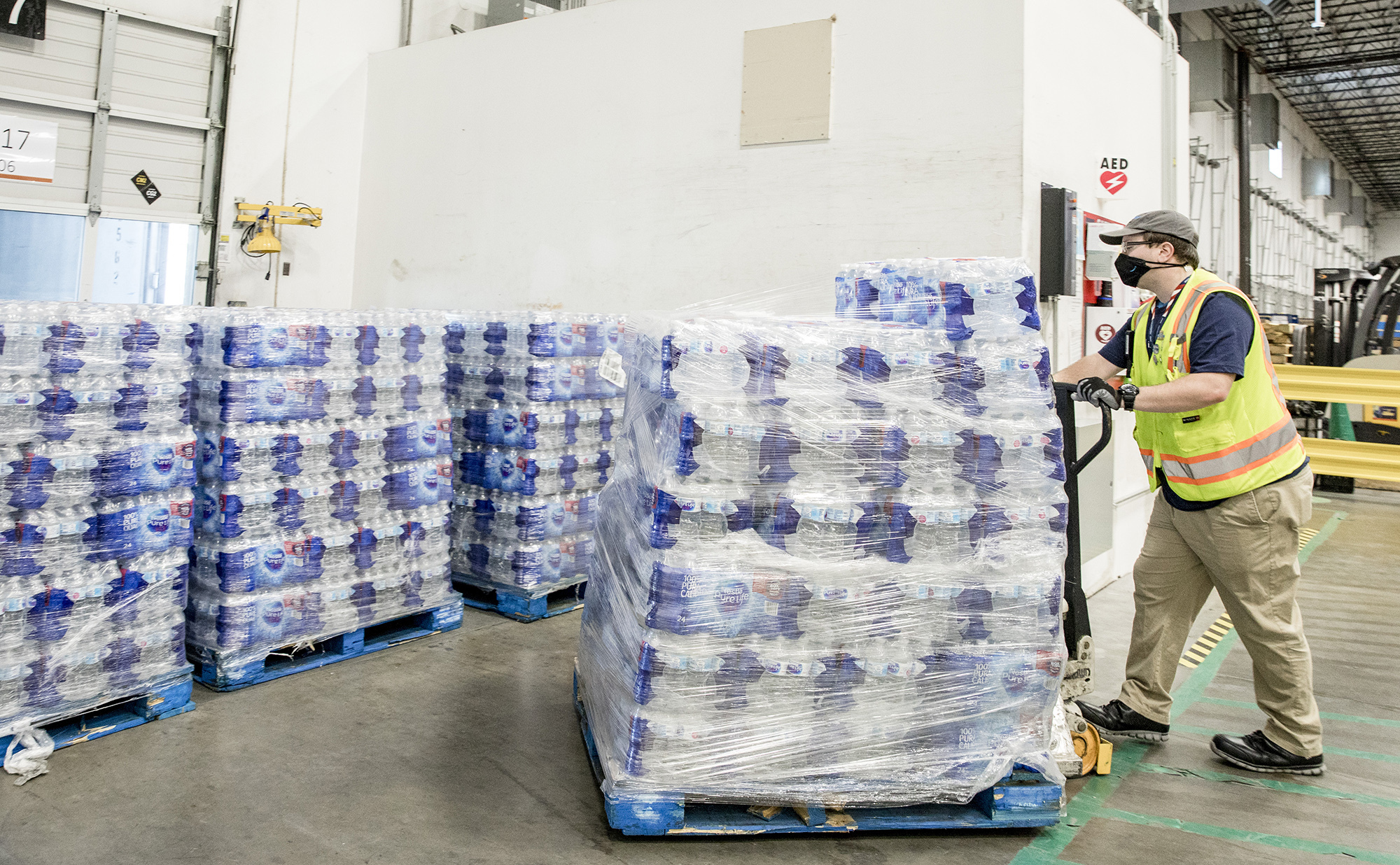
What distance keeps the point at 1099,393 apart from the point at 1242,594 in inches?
39.8

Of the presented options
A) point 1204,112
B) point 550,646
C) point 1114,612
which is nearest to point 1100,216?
point 1114,612

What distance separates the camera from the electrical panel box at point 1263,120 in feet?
53.4

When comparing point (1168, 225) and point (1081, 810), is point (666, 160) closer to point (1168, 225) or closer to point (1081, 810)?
point (1168, 225)

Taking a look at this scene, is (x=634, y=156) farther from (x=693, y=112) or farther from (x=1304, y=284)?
(x=1304, y=284)

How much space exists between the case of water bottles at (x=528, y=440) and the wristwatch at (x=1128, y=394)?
114 inches

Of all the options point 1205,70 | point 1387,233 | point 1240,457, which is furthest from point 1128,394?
point 1387,233

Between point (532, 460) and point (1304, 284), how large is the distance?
23.3 meters

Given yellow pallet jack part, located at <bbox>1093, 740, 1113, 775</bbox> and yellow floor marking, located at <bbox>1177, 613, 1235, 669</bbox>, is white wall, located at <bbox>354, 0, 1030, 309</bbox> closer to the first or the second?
yellow floor marking, located at <bbox>1177, 613, 1235, 669</bbox>

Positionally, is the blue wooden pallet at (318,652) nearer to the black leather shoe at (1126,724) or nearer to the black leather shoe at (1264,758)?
the black leather shoe at (1126,724)

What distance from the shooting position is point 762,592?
9.95 ft

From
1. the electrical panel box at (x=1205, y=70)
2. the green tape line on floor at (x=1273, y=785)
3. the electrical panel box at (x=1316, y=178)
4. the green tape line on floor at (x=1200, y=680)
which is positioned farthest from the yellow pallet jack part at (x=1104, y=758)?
the electrical panel box at (x=1316, y=178)

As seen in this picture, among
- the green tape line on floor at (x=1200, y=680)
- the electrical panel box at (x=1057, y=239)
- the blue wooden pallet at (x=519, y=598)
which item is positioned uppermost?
the electrical panel box at (x=1057, y=239)

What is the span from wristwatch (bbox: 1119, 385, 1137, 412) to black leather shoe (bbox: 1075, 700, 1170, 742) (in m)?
1.37

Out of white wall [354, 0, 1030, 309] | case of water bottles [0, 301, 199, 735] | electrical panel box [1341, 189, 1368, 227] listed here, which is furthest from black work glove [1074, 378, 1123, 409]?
electrical panel box [1341, 189, 1368, 227]
